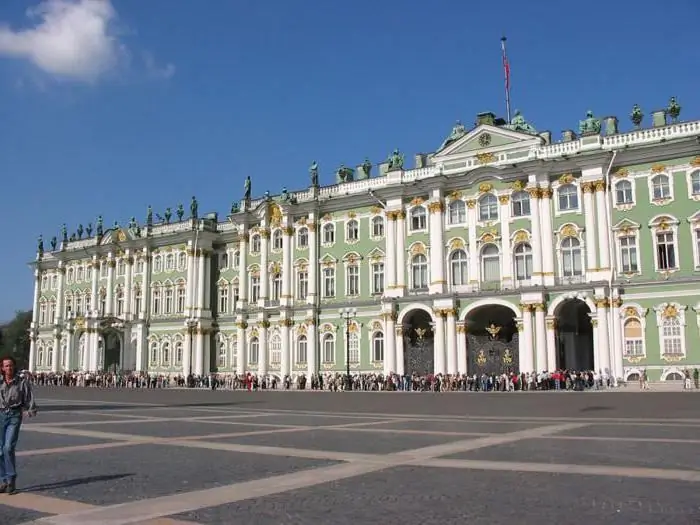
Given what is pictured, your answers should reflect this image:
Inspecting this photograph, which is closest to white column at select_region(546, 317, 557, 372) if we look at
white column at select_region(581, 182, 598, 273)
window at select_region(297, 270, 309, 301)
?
white column at select_region(581, 182, 598, 273)

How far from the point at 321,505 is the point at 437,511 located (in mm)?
1427

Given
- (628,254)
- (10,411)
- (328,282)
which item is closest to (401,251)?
(328,282)

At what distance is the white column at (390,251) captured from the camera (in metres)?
56.2

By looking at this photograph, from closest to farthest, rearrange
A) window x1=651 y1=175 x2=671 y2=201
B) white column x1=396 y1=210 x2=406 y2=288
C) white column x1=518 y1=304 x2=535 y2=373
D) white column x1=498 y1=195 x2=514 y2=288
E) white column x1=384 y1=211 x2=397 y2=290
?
1. window x1=651 y1=175 x2=671 y2=201
2. white column x1=518 y1=304 x2=535 y2=373
3. white column x1=498 y1=195 x2=514 y2=288
4. white column x1=396 y1=210 x2=406 y2=288
5. white column x1=384 y1=211 x2=397 y2=290

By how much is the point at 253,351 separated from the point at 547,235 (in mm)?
28610

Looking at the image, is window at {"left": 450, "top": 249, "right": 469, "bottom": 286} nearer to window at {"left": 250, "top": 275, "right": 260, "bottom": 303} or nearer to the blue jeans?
window at {"left": 250, "top": 275, "right": 260, "bottom": 303}

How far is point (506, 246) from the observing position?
51438mm

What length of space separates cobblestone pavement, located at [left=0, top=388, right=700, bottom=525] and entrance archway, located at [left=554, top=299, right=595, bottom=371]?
1153 inches

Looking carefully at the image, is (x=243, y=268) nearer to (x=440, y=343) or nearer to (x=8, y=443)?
(x=440, y=343)

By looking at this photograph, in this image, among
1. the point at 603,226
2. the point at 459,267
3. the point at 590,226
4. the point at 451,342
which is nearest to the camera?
the point at 603,226

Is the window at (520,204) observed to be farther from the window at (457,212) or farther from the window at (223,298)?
the window at (223,298)

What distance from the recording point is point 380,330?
5706cm

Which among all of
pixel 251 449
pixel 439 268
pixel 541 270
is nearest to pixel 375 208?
pixel 439 268

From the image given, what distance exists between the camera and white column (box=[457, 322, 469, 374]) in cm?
5162
